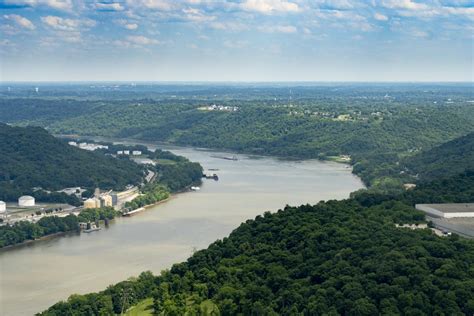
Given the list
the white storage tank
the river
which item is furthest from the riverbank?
the white storage tank

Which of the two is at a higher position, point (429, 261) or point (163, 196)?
point (429, 261)

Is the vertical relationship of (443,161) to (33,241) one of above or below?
above


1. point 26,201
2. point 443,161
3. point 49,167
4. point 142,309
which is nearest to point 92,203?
point 26,201

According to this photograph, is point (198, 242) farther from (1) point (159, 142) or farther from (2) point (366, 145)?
(1) point (159, 142)

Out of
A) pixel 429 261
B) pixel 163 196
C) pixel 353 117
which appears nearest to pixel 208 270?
pixel 429 261

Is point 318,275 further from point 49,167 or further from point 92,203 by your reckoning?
point 49,167

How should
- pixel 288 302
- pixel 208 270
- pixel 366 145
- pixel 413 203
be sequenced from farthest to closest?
pixel 366 145, pixel 413 203, pixel 208 270, pixel 288 302
